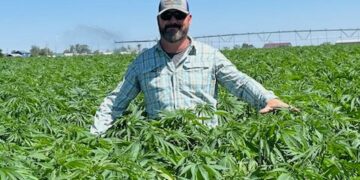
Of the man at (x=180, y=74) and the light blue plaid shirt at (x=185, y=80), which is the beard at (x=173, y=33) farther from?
the light blue plaid shirt at (x=185, y=80)

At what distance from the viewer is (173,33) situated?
14.1 ft

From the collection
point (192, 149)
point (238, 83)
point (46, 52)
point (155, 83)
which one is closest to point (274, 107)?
point (238, 83)

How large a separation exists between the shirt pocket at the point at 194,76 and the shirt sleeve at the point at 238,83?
12 cm

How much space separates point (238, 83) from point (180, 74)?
405 millimetres

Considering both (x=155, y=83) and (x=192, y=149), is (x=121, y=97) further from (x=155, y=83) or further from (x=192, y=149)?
(x=192, y=149)

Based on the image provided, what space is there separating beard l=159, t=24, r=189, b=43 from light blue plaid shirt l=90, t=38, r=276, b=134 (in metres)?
0.15

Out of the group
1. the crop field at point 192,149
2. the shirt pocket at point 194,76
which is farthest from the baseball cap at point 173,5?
the crop field at point 192,149

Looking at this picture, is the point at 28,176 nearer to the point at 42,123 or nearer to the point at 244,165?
the point at 244,165

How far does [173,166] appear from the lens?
10.4 ft

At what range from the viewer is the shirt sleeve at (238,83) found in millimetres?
4309

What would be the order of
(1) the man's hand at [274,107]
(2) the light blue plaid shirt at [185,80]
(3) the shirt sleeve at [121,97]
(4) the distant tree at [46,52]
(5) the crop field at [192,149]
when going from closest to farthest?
(5) the crop field at [192,149] → (1) the man's hand at [274,107] → (2) the light blue plaid shirt at [185,80] → (3) the shirt sleeve at [121,97] → (4) the distant tree at [46,52]

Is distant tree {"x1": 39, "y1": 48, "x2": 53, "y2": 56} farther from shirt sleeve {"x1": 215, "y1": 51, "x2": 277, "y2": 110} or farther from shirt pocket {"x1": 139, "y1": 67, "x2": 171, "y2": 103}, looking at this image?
shirt sleeve {"x1": 215, "y1": 51, "x2": 277, "y2": 110}

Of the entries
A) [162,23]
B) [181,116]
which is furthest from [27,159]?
[162,23]

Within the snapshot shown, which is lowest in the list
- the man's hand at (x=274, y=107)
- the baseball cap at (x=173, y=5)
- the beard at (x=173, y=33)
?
the man's hand at (x=274, y=107)
